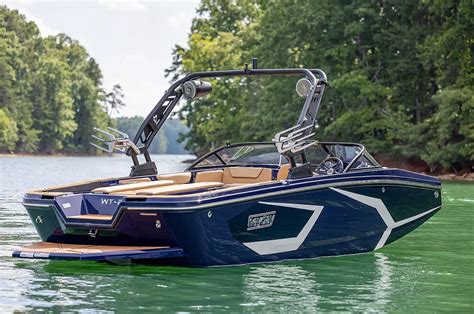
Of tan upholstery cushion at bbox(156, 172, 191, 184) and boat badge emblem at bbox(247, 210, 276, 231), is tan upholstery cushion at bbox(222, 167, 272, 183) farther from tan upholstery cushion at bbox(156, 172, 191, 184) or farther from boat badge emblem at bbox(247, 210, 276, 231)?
boat badge emblem at bbox(247, 210, 276, 231)

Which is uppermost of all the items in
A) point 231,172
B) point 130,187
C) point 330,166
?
point 330,166

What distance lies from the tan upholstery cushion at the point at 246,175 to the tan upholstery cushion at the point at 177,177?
52 cm

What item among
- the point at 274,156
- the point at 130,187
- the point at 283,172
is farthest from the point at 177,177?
the point at 130,187

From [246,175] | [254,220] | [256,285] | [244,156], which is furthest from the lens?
[244,156]

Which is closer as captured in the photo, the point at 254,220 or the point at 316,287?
the point at 316,287

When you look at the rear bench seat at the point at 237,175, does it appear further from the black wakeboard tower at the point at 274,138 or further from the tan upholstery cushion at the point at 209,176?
the black wakeboard tower at the point at 274,138

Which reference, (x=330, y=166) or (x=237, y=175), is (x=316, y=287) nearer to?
(x=330, y=166)

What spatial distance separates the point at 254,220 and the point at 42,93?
11447 cm

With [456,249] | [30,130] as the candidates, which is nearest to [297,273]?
[456,249]

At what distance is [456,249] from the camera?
14336 mm

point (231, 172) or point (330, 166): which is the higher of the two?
point (330, 166)

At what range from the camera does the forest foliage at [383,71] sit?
43031mm

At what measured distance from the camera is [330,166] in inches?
508

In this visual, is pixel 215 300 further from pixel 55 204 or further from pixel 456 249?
pixel 456 249
